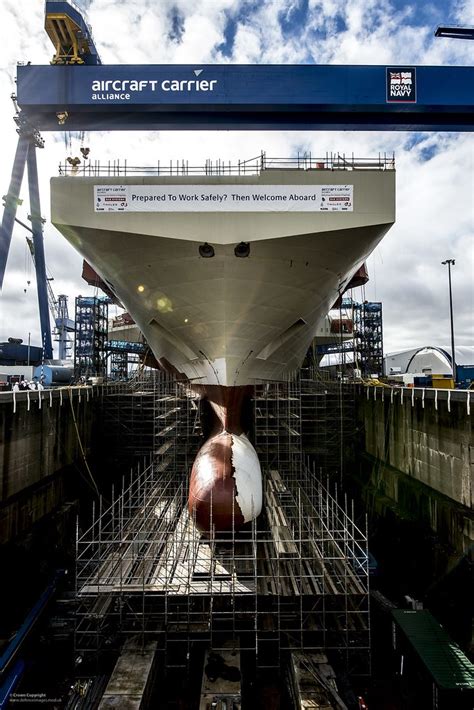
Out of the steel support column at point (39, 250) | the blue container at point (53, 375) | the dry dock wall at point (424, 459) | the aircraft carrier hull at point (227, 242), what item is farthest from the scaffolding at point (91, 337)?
the dry dock wall at point (424, 459)

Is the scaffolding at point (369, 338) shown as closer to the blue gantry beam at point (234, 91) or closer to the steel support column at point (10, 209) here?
the blue gantry beam at point (234, 91)

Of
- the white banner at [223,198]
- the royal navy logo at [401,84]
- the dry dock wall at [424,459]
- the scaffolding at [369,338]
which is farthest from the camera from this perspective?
the scaffolding at [369,338]

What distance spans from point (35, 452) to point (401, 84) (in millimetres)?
15961

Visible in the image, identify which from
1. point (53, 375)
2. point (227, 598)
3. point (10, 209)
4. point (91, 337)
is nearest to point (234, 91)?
point (10, 209)

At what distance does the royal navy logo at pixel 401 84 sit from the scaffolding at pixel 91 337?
15.2 m

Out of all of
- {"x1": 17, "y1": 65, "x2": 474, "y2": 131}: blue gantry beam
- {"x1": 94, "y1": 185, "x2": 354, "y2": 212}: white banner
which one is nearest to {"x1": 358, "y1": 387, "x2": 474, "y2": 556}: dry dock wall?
{"x1": 94, "y1": 185, "x2": 354, "y2": 212}: white banner

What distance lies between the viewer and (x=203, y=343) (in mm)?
8547

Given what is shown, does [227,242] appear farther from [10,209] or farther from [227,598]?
[10,209]

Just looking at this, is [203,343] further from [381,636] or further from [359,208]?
[381,636]

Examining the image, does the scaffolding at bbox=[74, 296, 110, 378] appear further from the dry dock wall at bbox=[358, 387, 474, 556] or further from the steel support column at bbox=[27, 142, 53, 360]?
the dry dock wall at bbox=[358, 387, 474, 556]

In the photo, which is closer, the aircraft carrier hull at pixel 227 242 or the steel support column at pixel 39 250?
the aircraft carrier hull at pixel 227 242

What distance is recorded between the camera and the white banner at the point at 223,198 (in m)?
6.86

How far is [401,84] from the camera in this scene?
1327 cm

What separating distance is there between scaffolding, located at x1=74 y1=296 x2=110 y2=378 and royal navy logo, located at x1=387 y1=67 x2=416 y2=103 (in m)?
15.2
